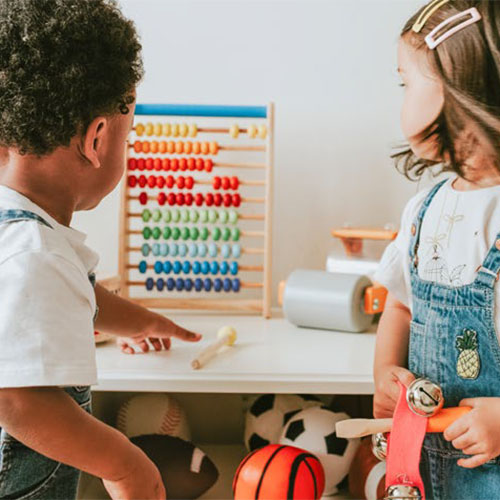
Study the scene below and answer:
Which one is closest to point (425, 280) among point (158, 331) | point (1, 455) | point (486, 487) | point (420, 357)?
point (420, 357)

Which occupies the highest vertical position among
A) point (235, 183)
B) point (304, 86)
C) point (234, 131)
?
point (304, 86)

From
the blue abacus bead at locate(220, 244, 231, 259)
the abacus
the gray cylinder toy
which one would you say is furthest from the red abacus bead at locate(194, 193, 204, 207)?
the gray cylinder toy

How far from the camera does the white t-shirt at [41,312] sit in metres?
0.63

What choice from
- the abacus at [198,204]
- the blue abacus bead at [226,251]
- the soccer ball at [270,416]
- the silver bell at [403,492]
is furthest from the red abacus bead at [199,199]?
the silver bell at [403,492]

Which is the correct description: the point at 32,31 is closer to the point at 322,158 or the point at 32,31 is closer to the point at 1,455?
the point at 1,455

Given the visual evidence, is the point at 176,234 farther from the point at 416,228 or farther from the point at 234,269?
the point at 416,228

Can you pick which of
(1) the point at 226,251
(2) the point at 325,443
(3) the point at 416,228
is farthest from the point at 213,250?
(3) the point at 416,228

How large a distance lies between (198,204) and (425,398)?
75cm

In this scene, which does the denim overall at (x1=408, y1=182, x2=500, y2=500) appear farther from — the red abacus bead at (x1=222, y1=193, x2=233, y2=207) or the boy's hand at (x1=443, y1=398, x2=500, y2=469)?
the red abacus bead at (x1=222, y1=193, x2=233, y2=207)

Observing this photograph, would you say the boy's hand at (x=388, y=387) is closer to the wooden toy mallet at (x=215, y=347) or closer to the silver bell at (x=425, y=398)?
the silver bell at (x=425, y=398)

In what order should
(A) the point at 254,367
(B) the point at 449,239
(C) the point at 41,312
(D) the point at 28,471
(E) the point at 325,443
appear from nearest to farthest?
(C) the point at 41,312, (D) the point at 28,471, (B) the point at 449,239, (A) the point at 254,367, (E) the point at 325,443

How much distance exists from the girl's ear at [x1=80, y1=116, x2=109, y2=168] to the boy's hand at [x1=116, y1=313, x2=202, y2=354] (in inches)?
13.4

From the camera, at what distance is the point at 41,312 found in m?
0.64

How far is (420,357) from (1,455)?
0.53 metres
